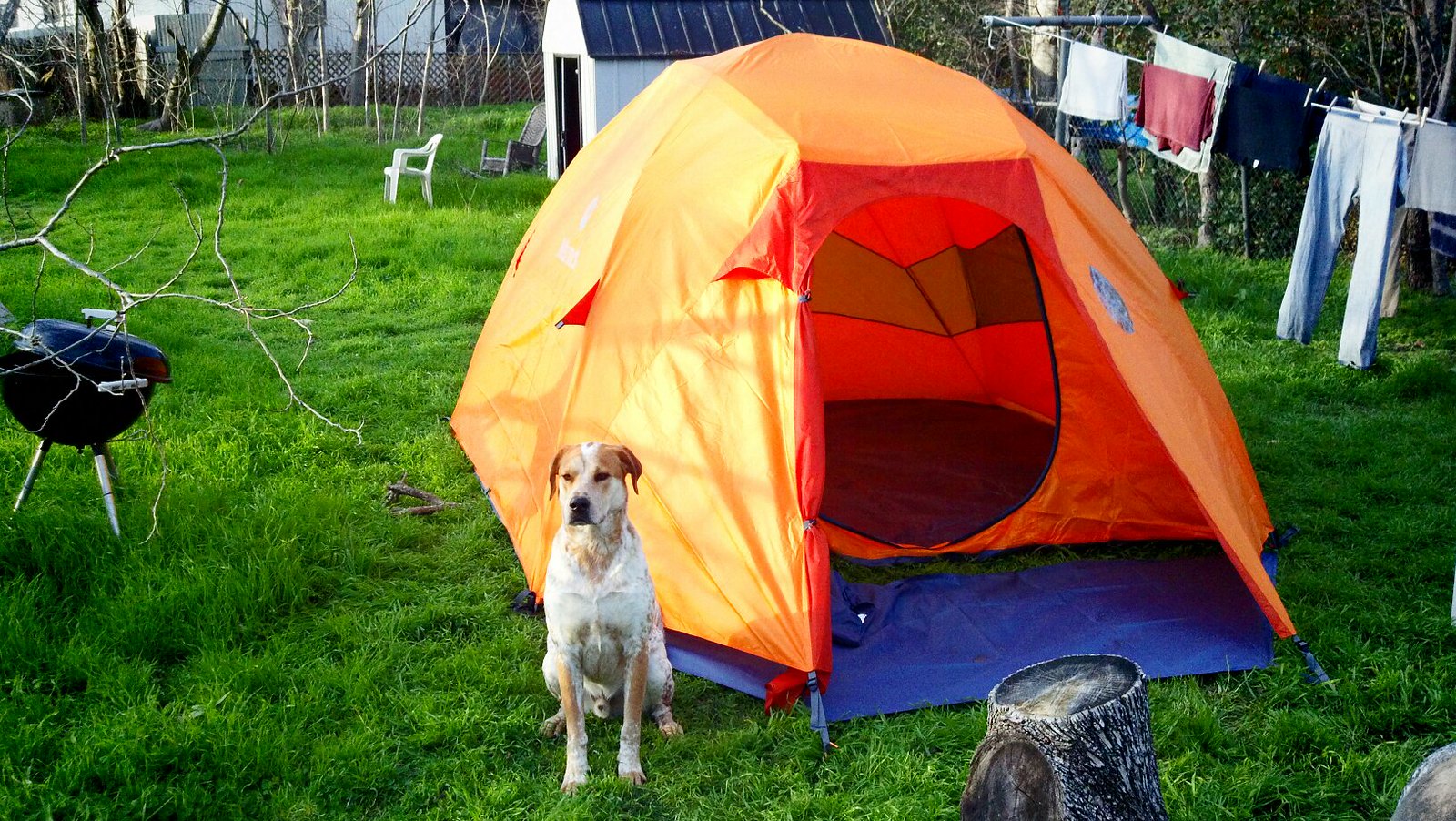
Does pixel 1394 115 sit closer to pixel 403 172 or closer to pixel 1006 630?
pixel 1006 630

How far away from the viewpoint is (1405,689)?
351 cm

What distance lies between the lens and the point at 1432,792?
93.4 inches

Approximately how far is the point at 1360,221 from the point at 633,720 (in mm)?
4993

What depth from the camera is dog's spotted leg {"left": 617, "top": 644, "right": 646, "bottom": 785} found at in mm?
3223

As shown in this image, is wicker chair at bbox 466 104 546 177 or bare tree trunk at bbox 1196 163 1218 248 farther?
wicker chair at bbox 466 104 546 177

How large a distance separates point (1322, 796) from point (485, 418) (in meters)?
3.63

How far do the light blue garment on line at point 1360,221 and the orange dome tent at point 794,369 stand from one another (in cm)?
200

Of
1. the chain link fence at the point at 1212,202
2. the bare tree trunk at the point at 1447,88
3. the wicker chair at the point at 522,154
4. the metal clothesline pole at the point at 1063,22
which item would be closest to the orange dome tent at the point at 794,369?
the metal clothesline pole at the point at 1063,22

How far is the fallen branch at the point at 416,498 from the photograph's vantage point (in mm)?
5008

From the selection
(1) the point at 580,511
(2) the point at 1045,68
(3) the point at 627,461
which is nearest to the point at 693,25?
(2) the point at 1045,68

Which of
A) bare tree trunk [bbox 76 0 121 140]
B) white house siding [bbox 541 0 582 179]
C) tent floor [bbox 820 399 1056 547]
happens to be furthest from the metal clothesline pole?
bare tree trunk [bbox 76 0 121 140]

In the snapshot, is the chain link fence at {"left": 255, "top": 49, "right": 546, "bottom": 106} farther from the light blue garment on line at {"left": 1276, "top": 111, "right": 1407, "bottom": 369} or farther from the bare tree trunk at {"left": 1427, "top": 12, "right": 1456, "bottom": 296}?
the light blue garment on line at {"left": 1276, "top": 111, "right": 1407, "bottom": 369}

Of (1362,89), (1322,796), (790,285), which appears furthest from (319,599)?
(1362,89)

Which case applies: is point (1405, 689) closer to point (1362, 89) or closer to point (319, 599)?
point (319, 599)
